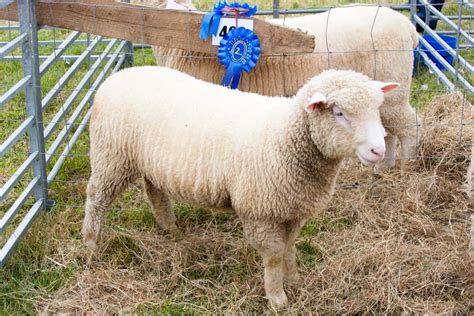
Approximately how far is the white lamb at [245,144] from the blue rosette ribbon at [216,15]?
1.54 ft

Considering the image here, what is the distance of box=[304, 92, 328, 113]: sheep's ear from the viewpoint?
302cm

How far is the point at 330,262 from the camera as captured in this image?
3.98 m

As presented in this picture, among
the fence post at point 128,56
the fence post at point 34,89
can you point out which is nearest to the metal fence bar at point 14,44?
the fence post at point 34,89

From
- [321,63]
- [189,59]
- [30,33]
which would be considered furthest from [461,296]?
[30,33]

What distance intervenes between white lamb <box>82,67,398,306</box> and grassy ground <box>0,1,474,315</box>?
0.99 ft

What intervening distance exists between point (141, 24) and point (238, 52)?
631 millimetres

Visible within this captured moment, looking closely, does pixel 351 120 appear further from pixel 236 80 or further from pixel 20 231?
pixel 20 231

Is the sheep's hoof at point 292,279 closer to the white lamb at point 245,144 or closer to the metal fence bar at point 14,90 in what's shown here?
the white lamb at point 245,144

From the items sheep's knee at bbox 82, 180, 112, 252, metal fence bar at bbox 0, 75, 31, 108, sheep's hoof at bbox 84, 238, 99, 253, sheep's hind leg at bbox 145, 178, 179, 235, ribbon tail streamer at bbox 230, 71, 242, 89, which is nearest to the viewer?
metal fence bar at bbox 0, 75, 31, 108

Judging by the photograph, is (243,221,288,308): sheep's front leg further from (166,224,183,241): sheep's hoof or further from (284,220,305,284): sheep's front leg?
(166,224,183,241): sheep's hoof

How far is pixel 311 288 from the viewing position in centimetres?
380

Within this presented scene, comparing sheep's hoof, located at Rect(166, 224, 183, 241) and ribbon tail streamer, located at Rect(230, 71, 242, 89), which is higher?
ribbon tail streamer, located at Rect(230, 71, 242, 89)

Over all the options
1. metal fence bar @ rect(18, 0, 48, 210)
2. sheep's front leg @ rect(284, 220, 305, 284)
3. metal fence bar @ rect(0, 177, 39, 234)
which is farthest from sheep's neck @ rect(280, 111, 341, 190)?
metal fence bar @ rect(18, 0, 48, 210)

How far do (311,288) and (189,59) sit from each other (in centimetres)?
189
